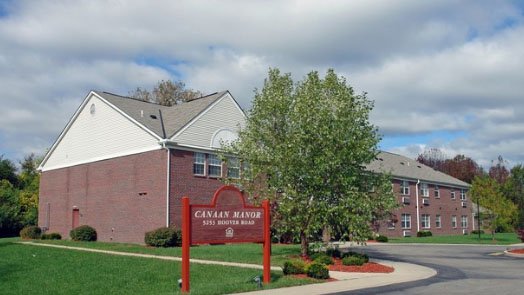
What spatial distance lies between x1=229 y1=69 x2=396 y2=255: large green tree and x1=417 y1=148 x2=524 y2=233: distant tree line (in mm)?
23493

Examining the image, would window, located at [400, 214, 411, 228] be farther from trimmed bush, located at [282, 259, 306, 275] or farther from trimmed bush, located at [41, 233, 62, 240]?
trimmed bush, located at [282, 259, 306, 275]

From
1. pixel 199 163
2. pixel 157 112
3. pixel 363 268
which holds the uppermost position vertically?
pixel 157 112

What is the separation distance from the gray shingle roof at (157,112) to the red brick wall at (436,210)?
67.4 ft

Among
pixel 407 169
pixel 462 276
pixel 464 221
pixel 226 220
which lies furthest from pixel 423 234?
pixel 226 220

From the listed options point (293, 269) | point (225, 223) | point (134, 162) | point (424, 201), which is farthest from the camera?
point (424, 201)

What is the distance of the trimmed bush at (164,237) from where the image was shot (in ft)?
93.8

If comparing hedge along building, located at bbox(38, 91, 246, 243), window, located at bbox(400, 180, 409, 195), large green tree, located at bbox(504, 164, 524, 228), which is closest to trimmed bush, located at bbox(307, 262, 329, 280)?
hedge along building, located at bbox(38, 91, 246, 243)

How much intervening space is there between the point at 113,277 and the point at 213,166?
1770 cm

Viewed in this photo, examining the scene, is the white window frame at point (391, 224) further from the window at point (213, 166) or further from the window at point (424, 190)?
the window at point (213, 166)

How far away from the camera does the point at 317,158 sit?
67.0 feet

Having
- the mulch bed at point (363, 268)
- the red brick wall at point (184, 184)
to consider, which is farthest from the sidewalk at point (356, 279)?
the red brick wall at point (184, 184)

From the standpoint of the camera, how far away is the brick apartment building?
3203cm

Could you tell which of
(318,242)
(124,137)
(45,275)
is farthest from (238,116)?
(45,275)

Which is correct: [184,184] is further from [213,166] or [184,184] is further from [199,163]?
[213,166]
